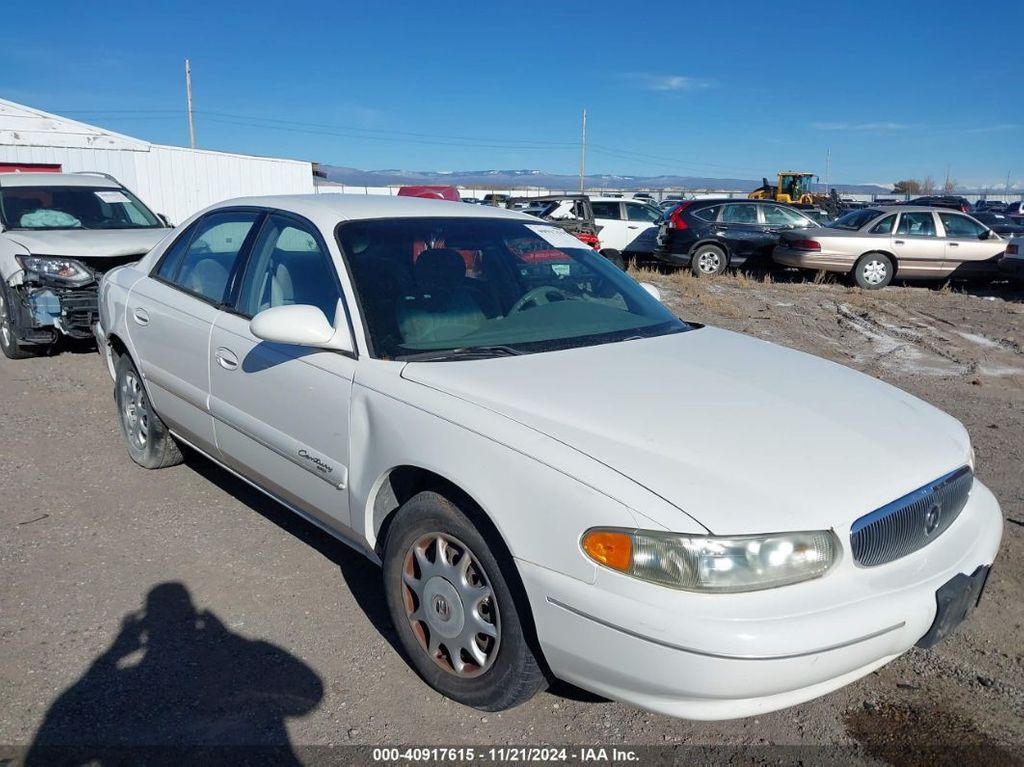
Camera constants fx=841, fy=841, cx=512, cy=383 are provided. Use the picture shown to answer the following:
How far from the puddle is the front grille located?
0.67m

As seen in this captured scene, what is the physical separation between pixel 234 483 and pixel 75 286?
3.87 meters

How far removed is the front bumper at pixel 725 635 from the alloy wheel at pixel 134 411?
10.7 ft

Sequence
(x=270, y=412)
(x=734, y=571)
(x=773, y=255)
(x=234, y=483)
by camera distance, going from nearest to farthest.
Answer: (x=734, y=571), (x=270, y=412), (x=234, y=483), (x=773, y=255)

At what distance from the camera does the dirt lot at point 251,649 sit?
2729mm

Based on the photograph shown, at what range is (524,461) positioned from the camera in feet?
7.97

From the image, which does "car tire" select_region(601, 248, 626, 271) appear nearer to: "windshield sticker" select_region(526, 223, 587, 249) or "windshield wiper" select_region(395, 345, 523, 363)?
"windshield sticker" select_region(526, 223, 587, 249)

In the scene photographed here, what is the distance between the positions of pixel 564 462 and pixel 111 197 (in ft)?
27.0

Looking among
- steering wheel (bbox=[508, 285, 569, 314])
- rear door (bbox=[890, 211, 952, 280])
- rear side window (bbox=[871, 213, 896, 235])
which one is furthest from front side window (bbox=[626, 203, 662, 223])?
steering wheel (bbox=[508, 285, 569, 314])

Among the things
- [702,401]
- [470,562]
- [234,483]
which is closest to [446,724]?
[470,562]

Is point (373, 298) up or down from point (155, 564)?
up

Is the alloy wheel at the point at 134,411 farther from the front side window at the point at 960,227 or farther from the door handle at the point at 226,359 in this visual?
the front side window at the point at 960,227

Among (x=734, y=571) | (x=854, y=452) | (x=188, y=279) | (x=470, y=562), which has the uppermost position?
(x=188, y=279)

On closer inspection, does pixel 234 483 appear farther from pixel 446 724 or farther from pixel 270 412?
pixel 446 724

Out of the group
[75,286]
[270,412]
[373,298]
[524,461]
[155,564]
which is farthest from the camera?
[75,286]
